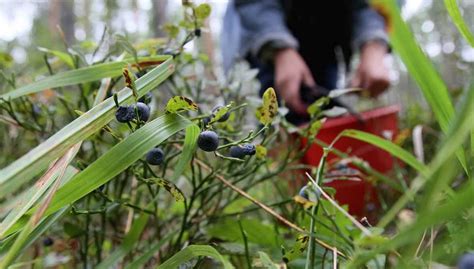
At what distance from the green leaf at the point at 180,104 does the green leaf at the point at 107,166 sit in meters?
0.03

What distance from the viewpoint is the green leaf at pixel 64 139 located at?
1.22ft

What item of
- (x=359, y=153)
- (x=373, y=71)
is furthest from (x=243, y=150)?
(x=373, y=71)

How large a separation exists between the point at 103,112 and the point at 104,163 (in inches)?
2.3

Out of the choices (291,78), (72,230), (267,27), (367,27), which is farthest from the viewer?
(367,27)

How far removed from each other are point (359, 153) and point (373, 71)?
1.55ft

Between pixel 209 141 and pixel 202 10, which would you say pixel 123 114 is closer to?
pixel 209 141

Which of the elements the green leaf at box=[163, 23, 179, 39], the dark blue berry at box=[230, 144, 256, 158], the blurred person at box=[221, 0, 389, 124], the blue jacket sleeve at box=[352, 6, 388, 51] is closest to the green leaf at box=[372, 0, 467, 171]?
the dark blue berry at box=[230, 144, 256, 158]

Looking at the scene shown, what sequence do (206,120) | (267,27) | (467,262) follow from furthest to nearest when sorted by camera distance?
(267,27), (206,120), (467,262)

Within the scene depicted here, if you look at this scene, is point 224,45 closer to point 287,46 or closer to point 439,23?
point 287,46

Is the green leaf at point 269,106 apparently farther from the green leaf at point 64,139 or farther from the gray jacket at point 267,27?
the gray jacket at point 267,27

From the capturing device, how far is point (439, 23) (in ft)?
40.8

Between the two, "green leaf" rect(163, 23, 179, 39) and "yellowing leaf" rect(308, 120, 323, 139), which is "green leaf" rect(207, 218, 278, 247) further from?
"green leaf" rect(163, 23, 179, 39)

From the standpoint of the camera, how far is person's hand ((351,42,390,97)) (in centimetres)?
169

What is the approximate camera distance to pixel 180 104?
470 millimetres
